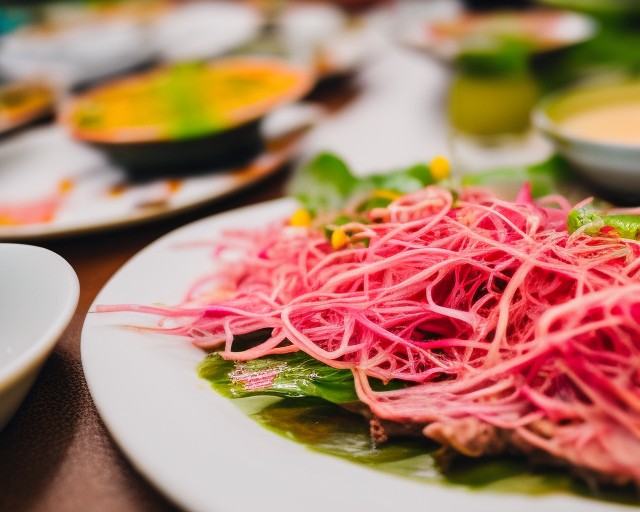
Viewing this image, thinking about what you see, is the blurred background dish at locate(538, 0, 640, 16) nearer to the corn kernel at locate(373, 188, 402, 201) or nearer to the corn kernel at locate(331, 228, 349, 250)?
the corn kernel at locate(373, 188, 402, 201)

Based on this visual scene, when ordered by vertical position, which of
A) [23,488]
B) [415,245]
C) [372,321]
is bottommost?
[23,488]

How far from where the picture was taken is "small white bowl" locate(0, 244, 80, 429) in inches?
39.9

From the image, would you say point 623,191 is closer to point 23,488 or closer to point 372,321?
point 372,321

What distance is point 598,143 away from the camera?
62.1 inches

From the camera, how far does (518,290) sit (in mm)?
1027

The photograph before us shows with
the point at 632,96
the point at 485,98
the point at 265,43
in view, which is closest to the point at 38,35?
the point at 265,43

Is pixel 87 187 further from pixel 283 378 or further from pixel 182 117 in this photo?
pixel 283 378

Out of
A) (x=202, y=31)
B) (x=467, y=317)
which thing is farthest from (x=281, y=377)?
(x=202, y=31)

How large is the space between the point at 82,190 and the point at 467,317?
5.23 ft

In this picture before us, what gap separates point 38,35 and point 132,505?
14.9 feet

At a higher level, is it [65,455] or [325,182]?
[325,182]

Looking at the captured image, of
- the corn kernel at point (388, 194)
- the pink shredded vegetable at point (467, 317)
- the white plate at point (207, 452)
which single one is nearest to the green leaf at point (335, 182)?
the corn kernel at point (388, 194)

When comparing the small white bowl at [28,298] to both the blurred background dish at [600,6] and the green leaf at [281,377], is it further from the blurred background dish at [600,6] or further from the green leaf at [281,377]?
the blurred background dish at [600,6]

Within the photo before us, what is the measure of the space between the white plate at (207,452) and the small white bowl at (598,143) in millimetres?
1106
